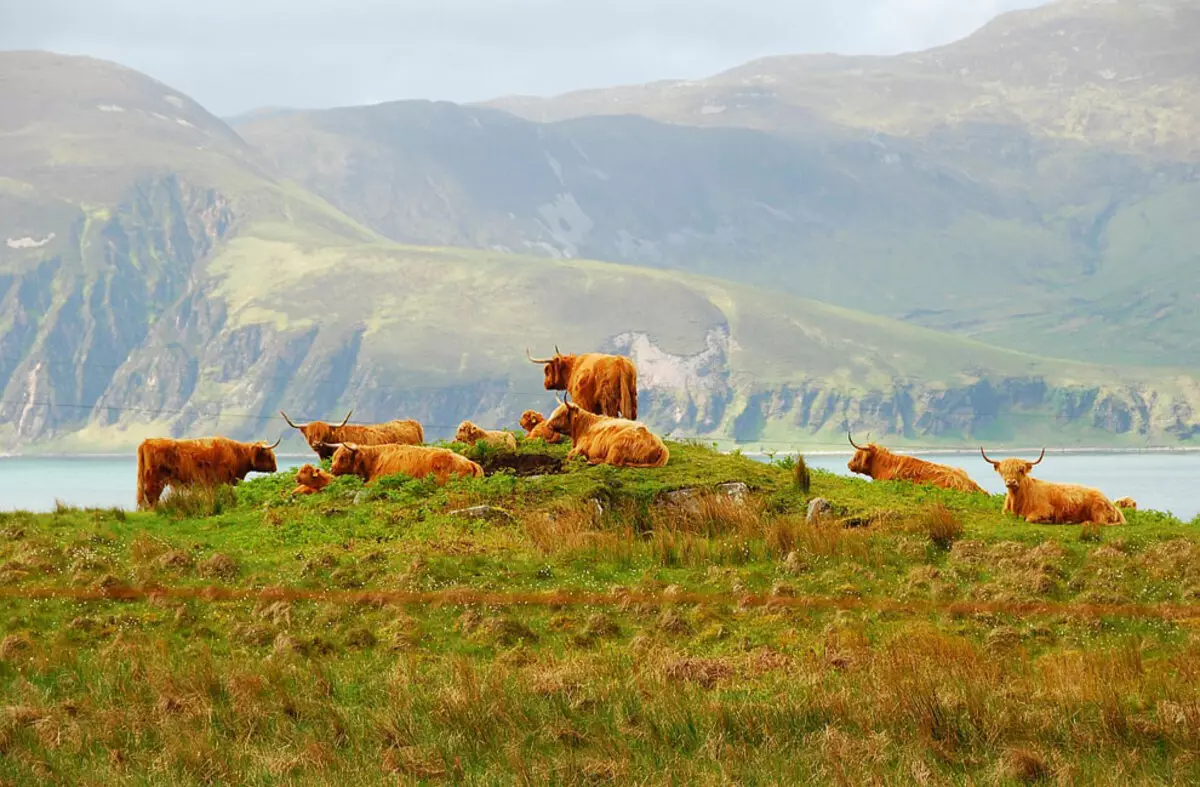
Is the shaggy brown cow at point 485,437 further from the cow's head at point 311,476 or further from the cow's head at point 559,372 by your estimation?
the cow's head at point 311,476

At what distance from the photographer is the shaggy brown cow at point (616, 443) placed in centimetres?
2389

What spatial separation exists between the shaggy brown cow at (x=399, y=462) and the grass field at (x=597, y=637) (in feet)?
2.34

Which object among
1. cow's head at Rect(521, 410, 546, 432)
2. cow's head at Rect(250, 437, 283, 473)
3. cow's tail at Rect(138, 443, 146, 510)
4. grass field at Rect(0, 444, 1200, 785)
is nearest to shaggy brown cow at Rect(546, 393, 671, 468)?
grass field at Rect(0, 444, 1200, 785)

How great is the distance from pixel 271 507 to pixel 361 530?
7.63ft

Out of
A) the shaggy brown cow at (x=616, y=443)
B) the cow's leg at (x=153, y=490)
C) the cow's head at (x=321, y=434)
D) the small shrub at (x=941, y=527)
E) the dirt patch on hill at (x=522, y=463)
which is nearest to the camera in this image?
the small shrub at (x=941, y=527)

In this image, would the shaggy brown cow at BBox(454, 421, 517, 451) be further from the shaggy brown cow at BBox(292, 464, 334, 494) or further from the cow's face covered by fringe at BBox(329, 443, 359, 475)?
A: the shaggy brown cow at BBox(292, 464, 334, 494)

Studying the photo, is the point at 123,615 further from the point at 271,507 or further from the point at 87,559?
the point at 271,507

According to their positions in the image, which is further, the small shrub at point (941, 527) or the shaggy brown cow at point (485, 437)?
the shaggy brown cow at point (485, 437)

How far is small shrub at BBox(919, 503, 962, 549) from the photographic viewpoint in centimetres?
2002

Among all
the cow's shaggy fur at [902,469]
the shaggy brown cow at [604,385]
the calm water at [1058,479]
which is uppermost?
the shaggy brown cow at [604,385]

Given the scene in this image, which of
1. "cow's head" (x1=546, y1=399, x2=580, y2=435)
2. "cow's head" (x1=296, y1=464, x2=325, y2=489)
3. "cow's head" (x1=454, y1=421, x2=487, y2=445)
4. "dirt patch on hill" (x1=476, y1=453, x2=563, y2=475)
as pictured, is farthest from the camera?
"cow's head" (x1=454, y1=421, x2=487, y2=445)

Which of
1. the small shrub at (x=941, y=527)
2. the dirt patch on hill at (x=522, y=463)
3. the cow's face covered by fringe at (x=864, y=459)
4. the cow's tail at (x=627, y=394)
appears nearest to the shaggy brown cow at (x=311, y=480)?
the dirt patch on hill at (x=522, y=463)

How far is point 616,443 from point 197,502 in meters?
6.83

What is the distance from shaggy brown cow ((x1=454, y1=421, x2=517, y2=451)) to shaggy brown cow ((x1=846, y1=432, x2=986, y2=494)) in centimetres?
661
